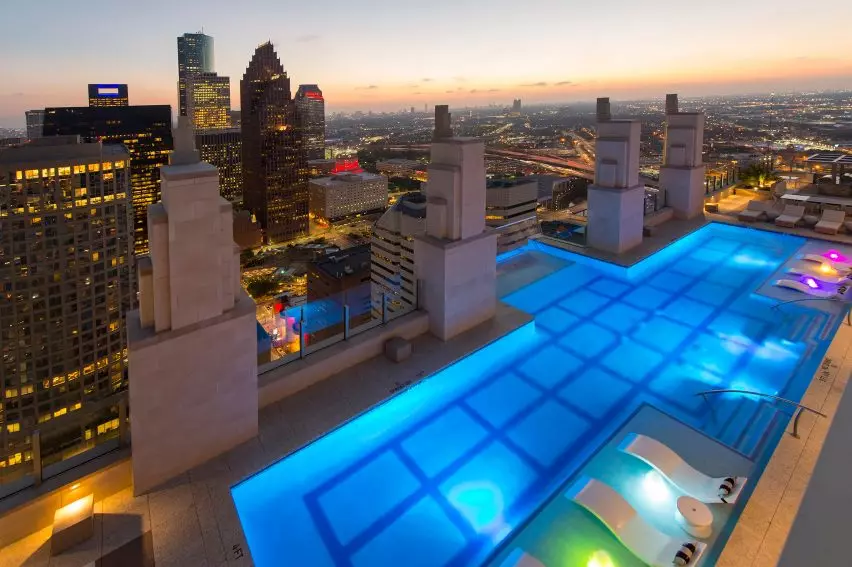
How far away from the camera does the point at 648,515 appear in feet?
12.3

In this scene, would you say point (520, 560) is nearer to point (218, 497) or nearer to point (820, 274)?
point (218, 497)

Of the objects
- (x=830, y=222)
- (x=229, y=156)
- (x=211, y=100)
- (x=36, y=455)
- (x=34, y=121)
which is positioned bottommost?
(x=36, y=455)

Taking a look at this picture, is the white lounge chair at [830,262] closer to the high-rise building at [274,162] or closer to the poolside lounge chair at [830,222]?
the poolside lounge chair at [830,222]

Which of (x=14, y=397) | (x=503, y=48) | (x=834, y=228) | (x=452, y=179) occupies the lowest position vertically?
(x=14, y=397)

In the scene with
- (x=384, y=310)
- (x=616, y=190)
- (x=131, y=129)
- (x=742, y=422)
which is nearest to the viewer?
(x=742, y=422)

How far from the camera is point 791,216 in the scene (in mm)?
11836

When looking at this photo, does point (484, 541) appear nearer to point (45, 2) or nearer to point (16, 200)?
point (16, 200)

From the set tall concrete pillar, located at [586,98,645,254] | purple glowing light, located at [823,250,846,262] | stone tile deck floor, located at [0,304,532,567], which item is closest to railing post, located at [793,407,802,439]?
stone tile deck floor, located at [0,304,532,567]

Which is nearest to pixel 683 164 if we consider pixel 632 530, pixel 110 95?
pixel 632 530

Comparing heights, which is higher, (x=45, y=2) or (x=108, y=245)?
(x=45, y=2)

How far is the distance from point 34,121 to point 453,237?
119540 millimetres

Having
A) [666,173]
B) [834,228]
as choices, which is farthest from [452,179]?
[834,228]

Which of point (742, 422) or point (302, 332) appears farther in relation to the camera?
point (302, 332)

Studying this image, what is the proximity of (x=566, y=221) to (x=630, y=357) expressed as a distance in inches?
230
